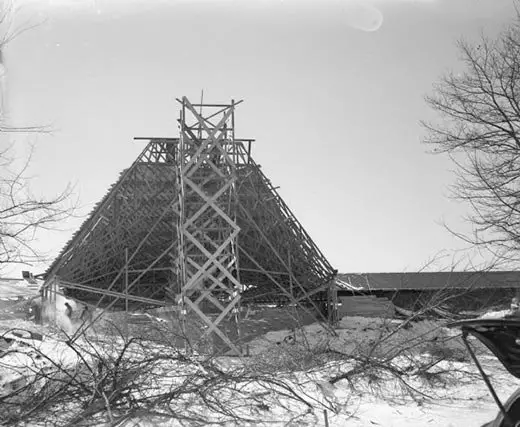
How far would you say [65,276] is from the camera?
1870 cm

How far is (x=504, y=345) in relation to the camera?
2.61 meters

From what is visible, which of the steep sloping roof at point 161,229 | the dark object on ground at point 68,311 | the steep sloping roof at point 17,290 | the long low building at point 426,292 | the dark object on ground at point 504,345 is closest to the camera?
the dark object on ground at point 504,345

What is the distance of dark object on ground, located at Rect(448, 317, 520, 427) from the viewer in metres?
2.52

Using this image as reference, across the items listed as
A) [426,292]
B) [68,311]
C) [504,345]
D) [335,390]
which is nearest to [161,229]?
[68,311]

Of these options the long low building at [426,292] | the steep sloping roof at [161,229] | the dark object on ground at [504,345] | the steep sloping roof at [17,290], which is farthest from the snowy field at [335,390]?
the steep sloping roof at [17,290]

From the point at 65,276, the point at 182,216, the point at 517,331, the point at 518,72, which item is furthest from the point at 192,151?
the point at 517,331

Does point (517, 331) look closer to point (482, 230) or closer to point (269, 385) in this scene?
point (269, 385)

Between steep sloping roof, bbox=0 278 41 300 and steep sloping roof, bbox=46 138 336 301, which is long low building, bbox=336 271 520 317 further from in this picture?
steep sloping roof, bbox=0 278 41 300

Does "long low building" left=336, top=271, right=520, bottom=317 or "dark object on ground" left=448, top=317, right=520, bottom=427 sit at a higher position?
"dark object on ground" left=448, top=317, right=520, bottom=427

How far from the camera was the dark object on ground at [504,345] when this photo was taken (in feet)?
8.27

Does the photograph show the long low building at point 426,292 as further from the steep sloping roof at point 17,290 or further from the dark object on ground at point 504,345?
the steep sloping roof at point 17,290

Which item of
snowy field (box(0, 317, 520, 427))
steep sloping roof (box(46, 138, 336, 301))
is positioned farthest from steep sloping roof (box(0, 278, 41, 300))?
snowy field (box(0, 317, 520, 427))

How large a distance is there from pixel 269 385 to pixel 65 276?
14742 millimetres

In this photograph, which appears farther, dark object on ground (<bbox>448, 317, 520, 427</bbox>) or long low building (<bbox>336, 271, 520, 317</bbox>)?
long low building (<bbox>336, 271, 520, 317</bbox>)
